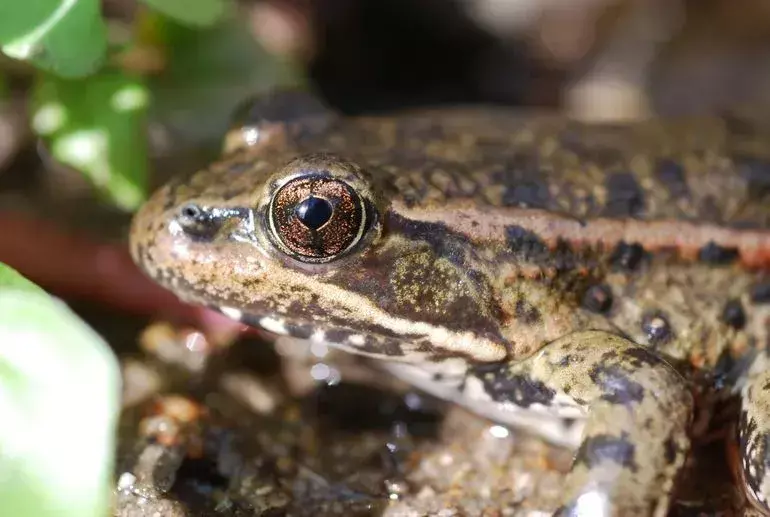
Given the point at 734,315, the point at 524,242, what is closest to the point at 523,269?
the point at 524,242

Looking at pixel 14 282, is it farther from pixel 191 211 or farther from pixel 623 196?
pixel 623 196

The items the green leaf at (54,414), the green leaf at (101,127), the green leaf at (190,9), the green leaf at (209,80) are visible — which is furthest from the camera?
the green leaf at (209,80)

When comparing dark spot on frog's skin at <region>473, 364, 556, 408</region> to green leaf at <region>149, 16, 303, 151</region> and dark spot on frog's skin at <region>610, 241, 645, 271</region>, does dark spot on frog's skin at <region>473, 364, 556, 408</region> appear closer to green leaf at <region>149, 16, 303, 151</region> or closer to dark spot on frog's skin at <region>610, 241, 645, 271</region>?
dark spot on frog's skin at <region>610, 241, 645, 271</region>

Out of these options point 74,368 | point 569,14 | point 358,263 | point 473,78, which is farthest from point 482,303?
point 569,14

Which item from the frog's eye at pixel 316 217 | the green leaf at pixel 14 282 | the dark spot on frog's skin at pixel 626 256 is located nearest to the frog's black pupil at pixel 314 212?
the frog's eye at pixel 316 217

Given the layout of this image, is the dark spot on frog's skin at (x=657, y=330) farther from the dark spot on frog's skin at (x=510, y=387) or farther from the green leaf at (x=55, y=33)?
the green leaf at (x=55, y=33)

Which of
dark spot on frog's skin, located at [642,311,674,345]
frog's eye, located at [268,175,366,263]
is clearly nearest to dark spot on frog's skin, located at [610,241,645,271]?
dark spot on frog's skin, located at [642,311,674,345]

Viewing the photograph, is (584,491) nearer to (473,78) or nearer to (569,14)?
(473,78)
